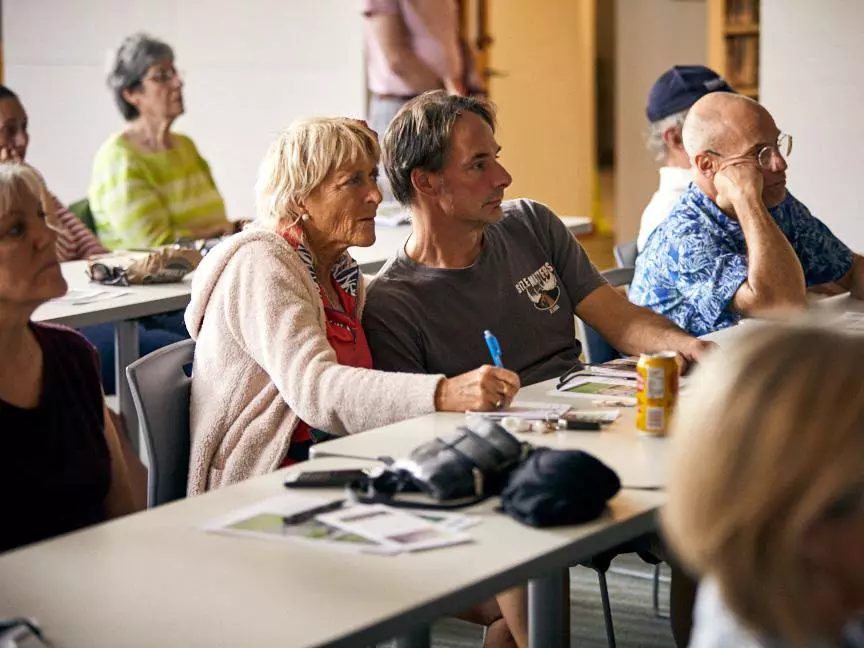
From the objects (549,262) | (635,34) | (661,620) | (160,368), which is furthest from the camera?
(635,34)

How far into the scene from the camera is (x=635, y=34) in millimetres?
8930

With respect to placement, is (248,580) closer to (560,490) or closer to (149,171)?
(560,490)

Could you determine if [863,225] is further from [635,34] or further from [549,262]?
[635,34]

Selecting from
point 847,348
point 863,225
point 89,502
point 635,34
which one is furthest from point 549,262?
point 635,34

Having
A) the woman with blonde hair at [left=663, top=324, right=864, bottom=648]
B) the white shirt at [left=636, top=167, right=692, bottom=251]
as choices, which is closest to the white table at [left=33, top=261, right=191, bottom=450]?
the white shirt at [left=636, top=167, right=692, bottom=251]

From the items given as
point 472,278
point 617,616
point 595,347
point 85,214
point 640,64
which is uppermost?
point 640,64

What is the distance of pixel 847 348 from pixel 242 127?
22.8ft

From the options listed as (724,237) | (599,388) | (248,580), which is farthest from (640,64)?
(248,580)

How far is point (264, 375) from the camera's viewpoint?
96.0 inches

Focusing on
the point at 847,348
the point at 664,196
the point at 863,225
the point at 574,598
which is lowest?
the point at 574,598

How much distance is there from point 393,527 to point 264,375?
2.72ft

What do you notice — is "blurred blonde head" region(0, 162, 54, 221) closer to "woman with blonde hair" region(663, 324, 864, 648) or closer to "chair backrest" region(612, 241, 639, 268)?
"woman with blonde hair" region(663, 324, 864, 648)

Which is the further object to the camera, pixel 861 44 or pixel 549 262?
pixel 861 44

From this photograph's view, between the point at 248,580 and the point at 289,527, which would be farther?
the point at 289,527
